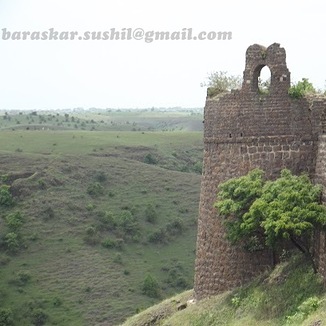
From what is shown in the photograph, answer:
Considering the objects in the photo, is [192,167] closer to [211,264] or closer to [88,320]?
[88,320]

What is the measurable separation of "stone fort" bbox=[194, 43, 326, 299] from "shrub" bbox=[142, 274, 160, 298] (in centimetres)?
5056

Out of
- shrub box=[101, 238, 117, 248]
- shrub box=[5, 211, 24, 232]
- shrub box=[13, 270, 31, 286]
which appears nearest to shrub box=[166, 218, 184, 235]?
shrub box=[101, 238, 117, 248]

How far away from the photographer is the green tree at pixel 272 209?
16.0 m

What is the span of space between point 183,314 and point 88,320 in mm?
46239

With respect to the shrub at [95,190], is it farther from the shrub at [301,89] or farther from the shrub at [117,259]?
the shrub at [301,89]

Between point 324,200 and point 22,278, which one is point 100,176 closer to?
point 22,278

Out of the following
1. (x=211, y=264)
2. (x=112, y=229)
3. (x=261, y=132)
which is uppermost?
(x=261, y=132)

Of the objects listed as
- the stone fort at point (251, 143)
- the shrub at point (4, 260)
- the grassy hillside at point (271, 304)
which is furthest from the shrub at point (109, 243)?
the stone fort at point (251, 143)

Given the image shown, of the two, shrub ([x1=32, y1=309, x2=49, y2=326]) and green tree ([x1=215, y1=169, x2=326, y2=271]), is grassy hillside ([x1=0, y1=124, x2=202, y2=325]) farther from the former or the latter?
green tree ([x1=215, y1=169, x2=326, y2=271])

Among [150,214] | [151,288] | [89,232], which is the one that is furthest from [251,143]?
[150,214]

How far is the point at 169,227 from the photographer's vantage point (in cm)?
8519

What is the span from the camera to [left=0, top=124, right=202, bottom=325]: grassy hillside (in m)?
68.6

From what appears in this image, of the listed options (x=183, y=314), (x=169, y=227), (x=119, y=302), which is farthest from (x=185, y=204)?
(x=183, y=314)

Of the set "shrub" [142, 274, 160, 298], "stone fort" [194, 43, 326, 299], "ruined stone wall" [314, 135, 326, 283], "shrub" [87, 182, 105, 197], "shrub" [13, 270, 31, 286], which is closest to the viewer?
"ruined stone wall" [314, 135, 326, 283]
